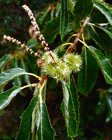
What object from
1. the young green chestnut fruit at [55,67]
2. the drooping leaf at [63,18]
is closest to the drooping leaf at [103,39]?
the drooping leaf at [63,18]

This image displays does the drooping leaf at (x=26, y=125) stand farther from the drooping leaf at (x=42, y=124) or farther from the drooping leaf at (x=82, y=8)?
the drooping leaf at (x=82, y=8)

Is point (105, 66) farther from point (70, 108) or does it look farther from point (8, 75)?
point (8, 75)

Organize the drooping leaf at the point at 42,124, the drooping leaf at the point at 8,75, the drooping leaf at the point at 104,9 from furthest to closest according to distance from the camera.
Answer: the drooping leaf at the point at 104,9, the drooping leaf at the point at 8,75, the drooping leaf at the point at 42,124

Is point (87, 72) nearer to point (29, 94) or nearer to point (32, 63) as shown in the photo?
point (32, 63)

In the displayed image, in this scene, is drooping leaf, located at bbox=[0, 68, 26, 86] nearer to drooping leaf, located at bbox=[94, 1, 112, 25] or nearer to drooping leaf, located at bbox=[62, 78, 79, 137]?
drooping leaf, located at bbox=[62, 78, 79, 137]

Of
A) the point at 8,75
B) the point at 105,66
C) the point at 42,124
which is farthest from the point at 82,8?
the point at 42,124
